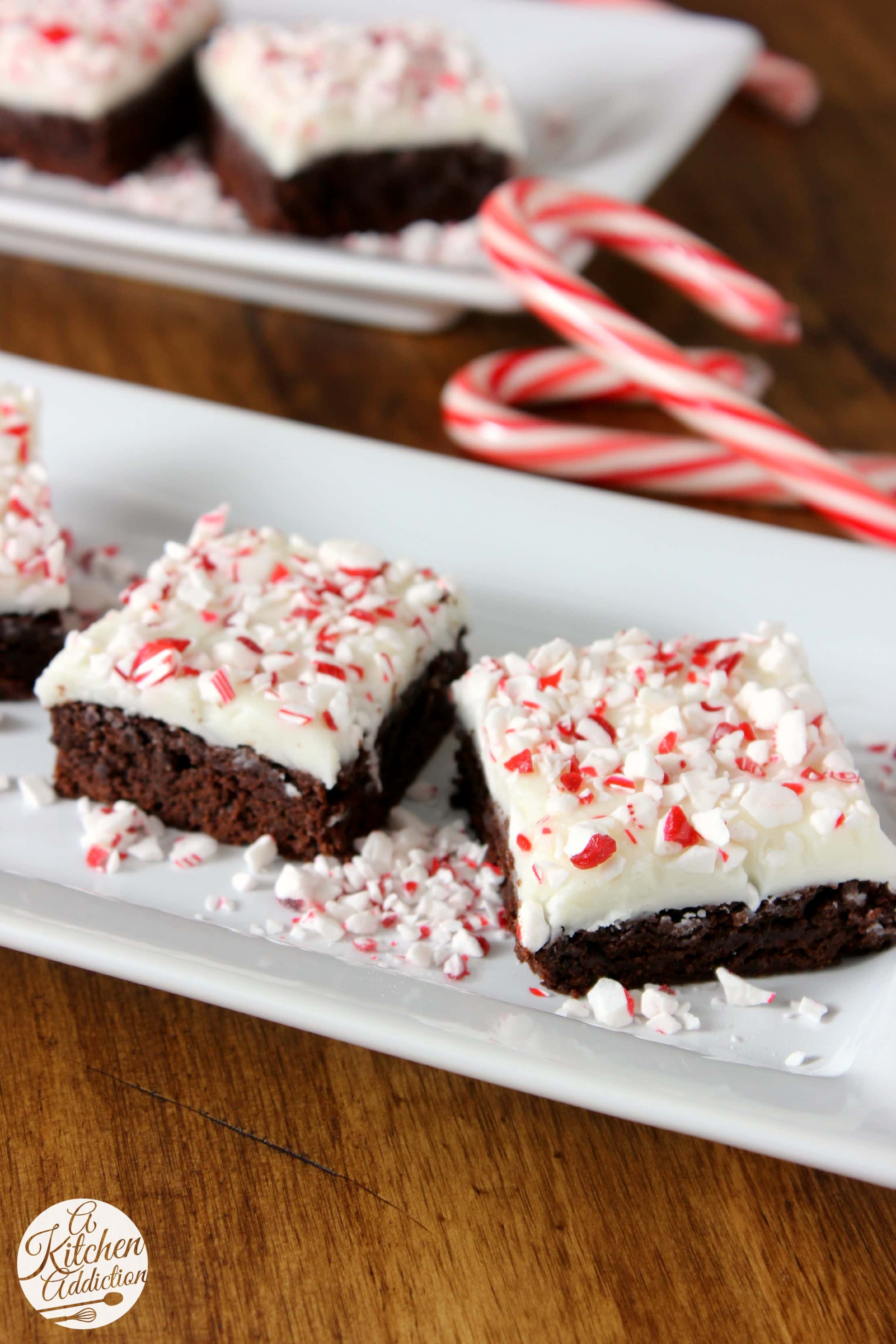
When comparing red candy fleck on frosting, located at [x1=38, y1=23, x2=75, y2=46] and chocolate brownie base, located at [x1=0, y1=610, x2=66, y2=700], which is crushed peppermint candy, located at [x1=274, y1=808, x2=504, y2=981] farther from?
red candy fleck on frosting, located at [x1=38, y1=23, x2=75, y2=46]

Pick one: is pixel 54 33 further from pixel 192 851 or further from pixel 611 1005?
pixel 611 1005

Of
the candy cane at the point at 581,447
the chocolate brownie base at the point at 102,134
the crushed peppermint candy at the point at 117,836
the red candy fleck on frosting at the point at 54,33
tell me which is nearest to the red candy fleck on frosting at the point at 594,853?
the crushed peppermint candy at the point at 117,836

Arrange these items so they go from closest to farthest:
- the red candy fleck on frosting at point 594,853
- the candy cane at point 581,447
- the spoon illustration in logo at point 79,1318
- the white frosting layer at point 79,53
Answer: the spoon illustration in logo at point 79,1318 < the red candy fleck on frosting at point 594,853 < the candy cane at point 581,447 < the white frosting layer at point 79,53

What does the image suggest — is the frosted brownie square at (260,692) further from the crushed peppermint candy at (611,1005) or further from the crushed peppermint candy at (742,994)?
the crushed peppermint candy at (742,994)

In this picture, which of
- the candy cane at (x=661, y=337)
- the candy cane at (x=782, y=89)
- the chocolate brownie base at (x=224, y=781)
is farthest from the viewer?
the candy cane at (x=782, y=89)

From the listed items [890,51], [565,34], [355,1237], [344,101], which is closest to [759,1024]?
[355,1237]

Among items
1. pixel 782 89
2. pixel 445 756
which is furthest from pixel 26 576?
pixel 782 89

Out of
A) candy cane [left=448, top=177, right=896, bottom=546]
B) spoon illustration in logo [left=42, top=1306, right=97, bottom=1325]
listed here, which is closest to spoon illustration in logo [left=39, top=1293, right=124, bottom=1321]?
spoon illustration in logo [left=42, top=1306, right=97, bottom=1325]

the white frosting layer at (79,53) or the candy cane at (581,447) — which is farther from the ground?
the candy cane at (581,447)
